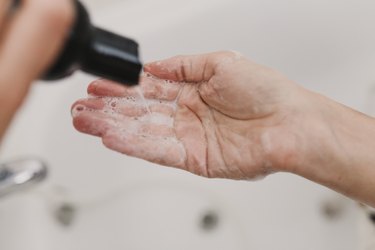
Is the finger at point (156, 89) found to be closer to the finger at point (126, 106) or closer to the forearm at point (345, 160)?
the finger at point (126, 106)

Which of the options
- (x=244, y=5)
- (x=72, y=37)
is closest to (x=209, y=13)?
(x=244, y=5)

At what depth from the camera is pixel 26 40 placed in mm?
438

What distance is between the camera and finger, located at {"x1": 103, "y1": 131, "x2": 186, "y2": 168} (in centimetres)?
75

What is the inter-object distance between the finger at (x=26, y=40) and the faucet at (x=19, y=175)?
0.32m

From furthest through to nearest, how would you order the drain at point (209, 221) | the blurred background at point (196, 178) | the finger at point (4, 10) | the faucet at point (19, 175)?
the drain at point (209, 221), the blurred background at point (196, 178), the faucet at point (19, 175), the finger at point (4, 10)

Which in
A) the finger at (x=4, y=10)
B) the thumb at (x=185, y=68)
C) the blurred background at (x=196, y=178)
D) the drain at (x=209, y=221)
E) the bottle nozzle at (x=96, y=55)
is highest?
the finger at (x=4, y=10)

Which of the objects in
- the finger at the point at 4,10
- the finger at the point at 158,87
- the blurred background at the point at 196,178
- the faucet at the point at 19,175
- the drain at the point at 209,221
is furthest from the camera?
the drain at the point at 209,221

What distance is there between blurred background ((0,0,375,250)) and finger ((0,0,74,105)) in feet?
1.90

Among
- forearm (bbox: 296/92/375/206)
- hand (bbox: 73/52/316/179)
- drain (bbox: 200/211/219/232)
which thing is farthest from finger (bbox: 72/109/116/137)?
drain (bbox: 200/211/219/232)

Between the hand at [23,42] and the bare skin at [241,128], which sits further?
the bare skin at [241,128]

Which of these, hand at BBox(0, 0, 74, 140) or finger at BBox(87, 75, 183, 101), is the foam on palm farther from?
hand at BBox(0, 0, 74, 140)

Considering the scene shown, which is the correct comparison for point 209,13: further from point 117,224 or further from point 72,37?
point 72,37

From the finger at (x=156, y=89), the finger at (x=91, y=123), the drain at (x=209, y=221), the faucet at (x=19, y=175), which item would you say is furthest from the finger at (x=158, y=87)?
the drain at (x=209, y=221)

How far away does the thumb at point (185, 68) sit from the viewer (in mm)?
807
